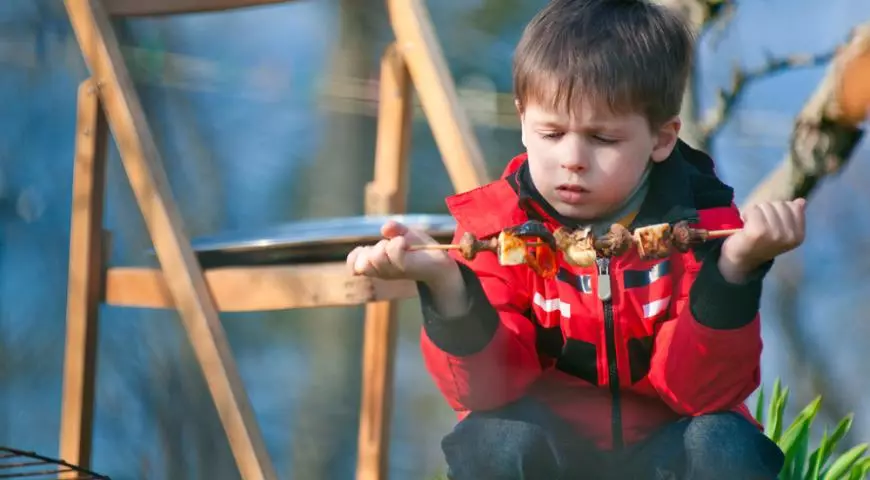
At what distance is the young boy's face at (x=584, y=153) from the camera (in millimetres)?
1195

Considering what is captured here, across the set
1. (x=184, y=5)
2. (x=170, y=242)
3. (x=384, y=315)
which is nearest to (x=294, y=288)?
(x=170, y=242)

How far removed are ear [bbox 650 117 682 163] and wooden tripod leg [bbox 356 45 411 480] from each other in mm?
945

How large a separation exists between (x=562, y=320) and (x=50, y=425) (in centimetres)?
264

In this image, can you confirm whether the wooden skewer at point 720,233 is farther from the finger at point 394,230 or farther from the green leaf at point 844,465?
the green leaf at point 844,465

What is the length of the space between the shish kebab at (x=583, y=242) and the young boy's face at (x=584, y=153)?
0.06 m

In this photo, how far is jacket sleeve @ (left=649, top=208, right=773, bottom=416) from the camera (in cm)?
116

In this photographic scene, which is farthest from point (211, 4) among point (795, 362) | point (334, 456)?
point (795, 362)

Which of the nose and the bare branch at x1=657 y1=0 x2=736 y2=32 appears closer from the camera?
the nose

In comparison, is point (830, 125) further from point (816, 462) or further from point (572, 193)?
point (572, 193)

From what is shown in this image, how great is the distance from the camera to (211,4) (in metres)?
2.20

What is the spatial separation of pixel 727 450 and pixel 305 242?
86 centimetres

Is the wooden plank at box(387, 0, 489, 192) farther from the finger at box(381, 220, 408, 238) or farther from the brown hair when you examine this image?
the finger at box(381, 220, 408, 238)

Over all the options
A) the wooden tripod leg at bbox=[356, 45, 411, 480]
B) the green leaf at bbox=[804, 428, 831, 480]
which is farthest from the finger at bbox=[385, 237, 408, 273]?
the wooden tripod leg at bbox=[356, 45, 411, 480]

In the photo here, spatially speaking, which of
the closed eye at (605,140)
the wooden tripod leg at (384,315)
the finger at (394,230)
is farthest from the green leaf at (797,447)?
the finger at (394,230)
